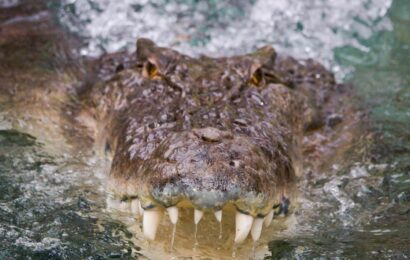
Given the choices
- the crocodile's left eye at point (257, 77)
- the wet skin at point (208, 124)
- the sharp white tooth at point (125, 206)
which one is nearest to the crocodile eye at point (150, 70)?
the wet skin at point (208, 124)

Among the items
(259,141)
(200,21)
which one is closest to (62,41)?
(200,21)

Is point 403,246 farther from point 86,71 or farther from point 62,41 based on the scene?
point 62,41

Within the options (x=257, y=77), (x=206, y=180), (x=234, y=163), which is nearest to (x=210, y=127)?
(x=234, y=163)

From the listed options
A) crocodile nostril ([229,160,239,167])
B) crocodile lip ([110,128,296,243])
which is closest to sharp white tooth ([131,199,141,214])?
crocodile lip ([110,128,296,243])

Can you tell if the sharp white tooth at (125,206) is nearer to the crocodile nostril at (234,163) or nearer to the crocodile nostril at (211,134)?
the crocodile nostril at (211,134)

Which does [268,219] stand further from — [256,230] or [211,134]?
[211,134]

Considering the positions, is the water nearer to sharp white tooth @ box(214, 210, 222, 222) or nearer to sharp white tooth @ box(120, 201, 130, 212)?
sharp white tooth @ box(120, 201, 130, 212)
